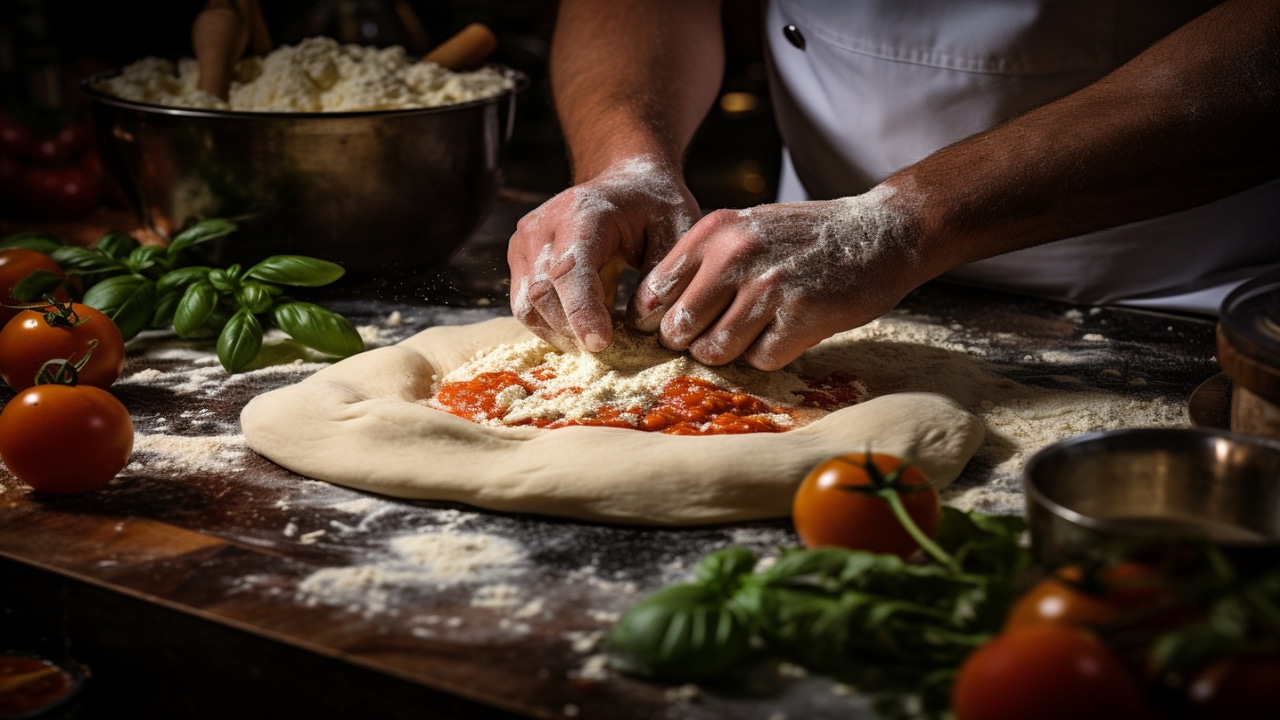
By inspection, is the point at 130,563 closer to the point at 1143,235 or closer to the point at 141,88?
the point at 141,88

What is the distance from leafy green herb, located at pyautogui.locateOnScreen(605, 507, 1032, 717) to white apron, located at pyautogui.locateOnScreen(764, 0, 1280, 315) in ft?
4.27

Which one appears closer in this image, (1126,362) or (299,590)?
(299,590)

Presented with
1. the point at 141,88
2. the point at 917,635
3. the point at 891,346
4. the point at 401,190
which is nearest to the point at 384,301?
the point at 401,190

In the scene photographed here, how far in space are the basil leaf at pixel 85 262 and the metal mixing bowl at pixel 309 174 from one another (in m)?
0.20

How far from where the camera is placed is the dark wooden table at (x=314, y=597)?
1.03 m

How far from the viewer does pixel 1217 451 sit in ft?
3.67

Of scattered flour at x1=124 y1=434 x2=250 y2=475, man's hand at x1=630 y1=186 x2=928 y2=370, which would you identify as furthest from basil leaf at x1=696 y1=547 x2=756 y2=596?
scattered flour at x1=124 y1=434 x2=250 y2=475

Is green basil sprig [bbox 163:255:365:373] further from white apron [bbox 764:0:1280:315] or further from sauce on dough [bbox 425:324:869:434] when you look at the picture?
white apron [bbox 764:0:1280:315]

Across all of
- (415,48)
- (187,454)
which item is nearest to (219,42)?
(187,454)

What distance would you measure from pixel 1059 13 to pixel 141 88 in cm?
182

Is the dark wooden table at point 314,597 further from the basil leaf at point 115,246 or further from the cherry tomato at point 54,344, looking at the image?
the basil leaf at point 115,246

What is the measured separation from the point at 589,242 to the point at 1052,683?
106cm

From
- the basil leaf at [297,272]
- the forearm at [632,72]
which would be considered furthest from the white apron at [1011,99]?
the basil leaf at [297,272]

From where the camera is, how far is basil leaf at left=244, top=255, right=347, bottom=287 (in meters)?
2.01
